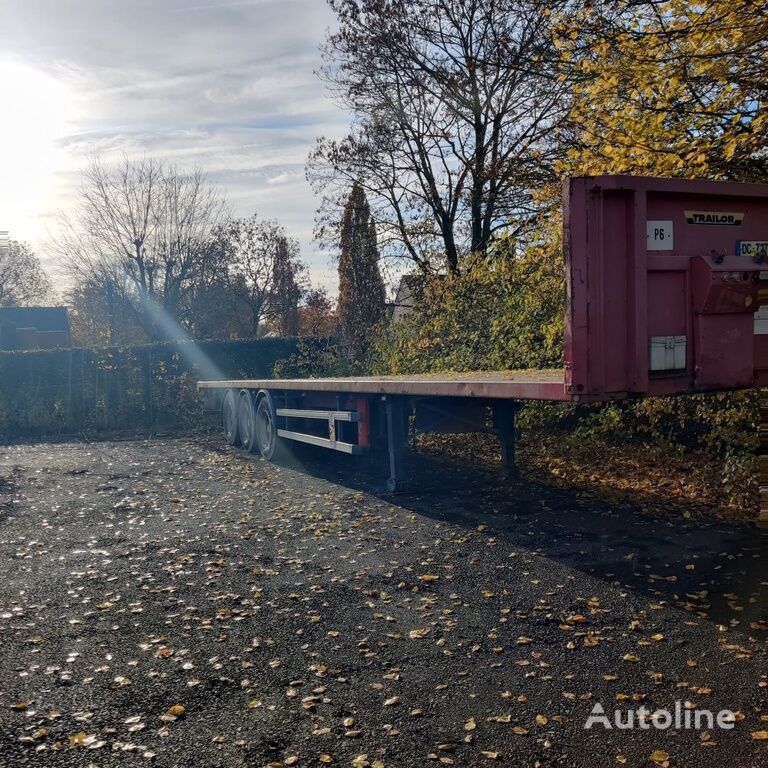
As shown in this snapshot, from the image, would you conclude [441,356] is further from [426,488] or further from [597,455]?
[426,488]

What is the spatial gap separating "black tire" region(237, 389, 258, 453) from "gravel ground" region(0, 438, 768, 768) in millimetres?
5273

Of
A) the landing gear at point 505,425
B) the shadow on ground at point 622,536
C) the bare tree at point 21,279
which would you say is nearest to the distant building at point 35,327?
the bare tree at point 21,279

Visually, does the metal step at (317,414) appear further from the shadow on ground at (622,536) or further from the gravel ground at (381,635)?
the gravel ground at (381,635)

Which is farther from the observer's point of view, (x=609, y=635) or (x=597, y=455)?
(x=597, y=455)

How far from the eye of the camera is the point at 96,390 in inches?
832

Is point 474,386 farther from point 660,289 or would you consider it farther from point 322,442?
point 322,442

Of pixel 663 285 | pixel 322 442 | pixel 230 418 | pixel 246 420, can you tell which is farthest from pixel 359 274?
pixel 663 285

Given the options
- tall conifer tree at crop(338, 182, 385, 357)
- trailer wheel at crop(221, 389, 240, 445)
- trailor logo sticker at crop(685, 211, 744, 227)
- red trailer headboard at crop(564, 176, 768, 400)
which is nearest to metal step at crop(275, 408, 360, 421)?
trailer wheel at crop(221, 389, 240, 445)

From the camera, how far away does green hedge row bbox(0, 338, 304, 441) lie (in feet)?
67.7

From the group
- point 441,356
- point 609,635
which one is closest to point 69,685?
point 609,635

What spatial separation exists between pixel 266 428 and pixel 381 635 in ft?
28.2

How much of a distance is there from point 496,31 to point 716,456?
40.6 feet

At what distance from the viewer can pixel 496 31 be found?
718 inches

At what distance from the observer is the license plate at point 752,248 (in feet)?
17.7
